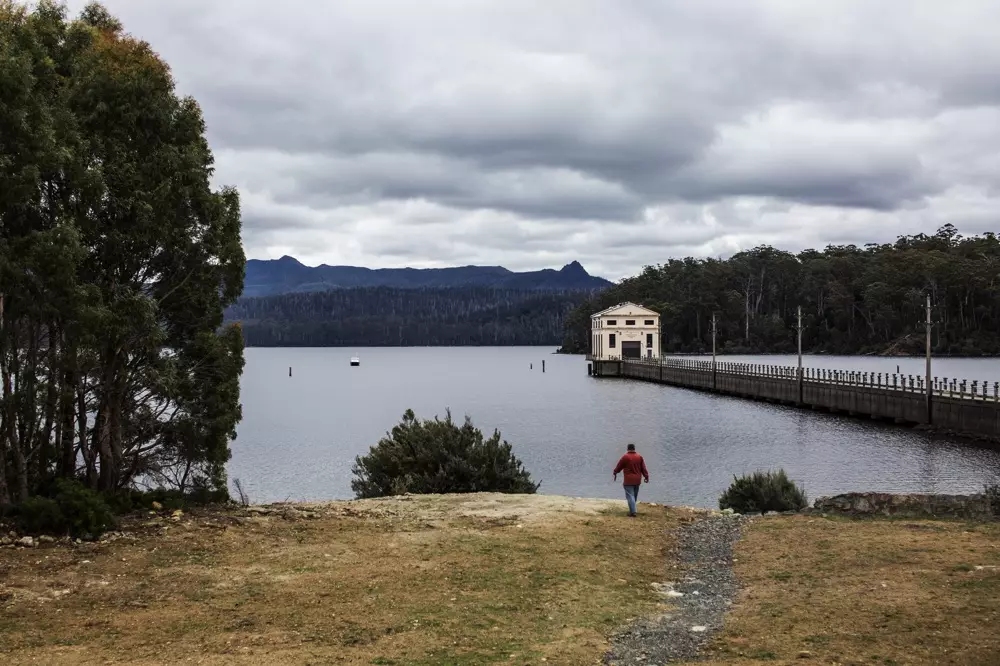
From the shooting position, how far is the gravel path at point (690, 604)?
10602mm

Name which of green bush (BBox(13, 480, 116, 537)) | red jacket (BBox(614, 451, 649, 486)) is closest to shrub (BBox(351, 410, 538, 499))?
red jacket (BBox(614, 451, 649, 486))

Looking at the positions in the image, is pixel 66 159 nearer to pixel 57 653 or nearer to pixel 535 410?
pixel 57 653

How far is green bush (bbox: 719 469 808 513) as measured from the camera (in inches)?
966

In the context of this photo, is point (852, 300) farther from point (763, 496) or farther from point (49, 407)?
point (49, 407)

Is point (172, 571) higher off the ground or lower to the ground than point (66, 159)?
lower

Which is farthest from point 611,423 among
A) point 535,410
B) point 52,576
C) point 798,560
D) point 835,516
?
point 52,576

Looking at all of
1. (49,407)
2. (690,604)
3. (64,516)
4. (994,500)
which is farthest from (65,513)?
(994,500)

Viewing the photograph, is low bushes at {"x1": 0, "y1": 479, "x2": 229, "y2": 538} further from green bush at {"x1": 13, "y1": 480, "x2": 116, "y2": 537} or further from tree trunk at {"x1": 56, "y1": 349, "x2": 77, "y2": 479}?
tree trunk at {"x1": 56, "y1": 349, "x2": 77, "y2": 479}

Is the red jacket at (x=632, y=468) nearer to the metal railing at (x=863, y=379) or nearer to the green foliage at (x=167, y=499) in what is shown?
the green foliage at (x=167, y=499)

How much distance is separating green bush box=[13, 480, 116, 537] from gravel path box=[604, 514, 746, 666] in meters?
9.96

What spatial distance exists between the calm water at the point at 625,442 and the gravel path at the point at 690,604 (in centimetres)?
1583

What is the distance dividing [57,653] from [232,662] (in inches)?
81.0

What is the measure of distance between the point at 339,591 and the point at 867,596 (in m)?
7.63

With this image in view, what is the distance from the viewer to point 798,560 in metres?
15.6
